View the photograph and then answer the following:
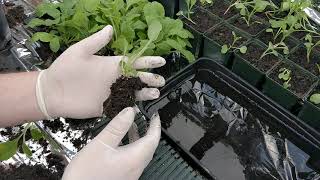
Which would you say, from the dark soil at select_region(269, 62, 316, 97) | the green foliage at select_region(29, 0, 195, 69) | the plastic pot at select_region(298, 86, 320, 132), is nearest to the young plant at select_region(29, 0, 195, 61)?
the green foliage at select_region(29, 0, 195, 69)

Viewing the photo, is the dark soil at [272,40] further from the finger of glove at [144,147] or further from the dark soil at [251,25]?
the finger of glove at [144,147]

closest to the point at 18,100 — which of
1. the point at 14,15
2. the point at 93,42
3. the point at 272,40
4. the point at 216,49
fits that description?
the point at 93,42

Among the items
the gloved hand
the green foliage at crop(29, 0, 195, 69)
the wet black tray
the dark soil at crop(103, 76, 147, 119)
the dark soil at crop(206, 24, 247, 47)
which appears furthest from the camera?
the dark soil at crop(206, 24, 247, 47)

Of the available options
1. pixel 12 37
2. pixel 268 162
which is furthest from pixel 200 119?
pixel 12 37

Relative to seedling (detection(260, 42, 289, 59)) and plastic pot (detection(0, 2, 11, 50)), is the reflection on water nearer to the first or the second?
seedling (detection(260, 42, 289, 59))

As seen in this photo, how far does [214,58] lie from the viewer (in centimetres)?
134

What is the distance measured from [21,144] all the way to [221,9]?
0.96 m

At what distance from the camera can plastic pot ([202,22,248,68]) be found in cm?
128

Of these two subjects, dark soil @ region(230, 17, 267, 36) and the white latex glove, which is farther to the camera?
dark soil @ region(230, 17, 267, 36)

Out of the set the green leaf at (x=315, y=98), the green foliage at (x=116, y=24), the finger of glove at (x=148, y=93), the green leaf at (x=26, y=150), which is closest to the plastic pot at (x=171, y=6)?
the green foliage at (x=116, y=24)

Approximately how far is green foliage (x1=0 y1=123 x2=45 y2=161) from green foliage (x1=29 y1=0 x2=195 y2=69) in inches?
12.3

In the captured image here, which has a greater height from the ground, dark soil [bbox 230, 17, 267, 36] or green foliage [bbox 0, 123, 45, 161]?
dark soil [bbox 230, 17, 267, 36]

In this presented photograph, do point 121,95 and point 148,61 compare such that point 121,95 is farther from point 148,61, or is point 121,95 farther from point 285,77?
point 285,77

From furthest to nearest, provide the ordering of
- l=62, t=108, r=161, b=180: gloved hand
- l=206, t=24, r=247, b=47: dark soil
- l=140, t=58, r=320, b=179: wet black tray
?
l=206, t=24, r=247, b=47: dark soil, l=140, t=58, r=320, b=179: wet black tray, l=62, t=108, r=161, b=180: gloved hand
